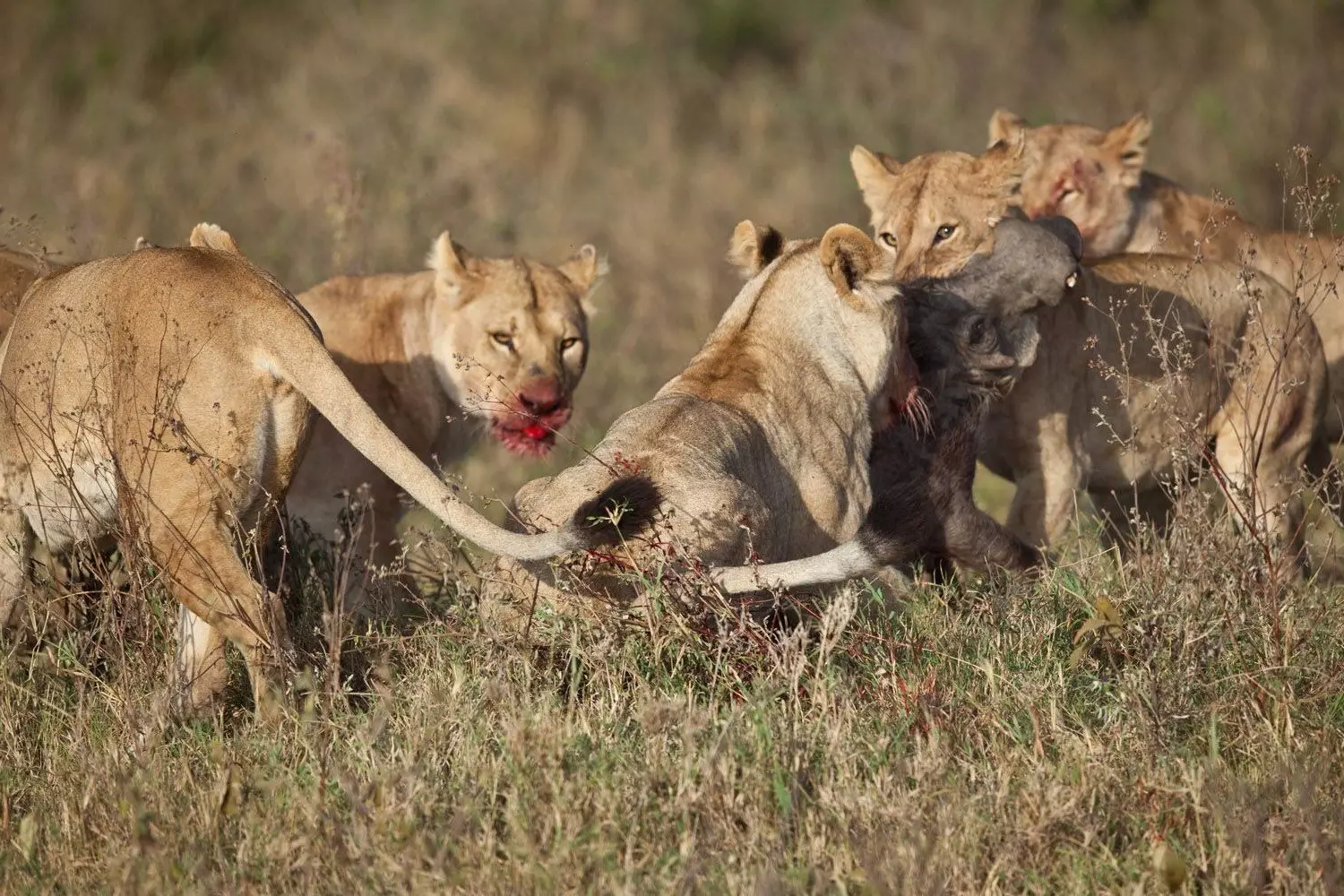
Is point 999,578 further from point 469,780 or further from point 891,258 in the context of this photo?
point 469,780

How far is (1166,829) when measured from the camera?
338 centimetres

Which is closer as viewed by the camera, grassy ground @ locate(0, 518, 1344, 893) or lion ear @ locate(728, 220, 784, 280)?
grassy ground @ locate(0, 518, 1344, 893)

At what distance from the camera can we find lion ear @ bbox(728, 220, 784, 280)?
5.01 meters

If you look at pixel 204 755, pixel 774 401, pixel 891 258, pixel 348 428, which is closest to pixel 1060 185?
pixel 891 258

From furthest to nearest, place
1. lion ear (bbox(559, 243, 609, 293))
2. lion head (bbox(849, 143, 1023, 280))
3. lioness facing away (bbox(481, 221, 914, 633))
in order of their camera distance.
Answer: lion ear (bbox(559, 243, 609, 293)) < lion head (bbox(849, 143, 1023, 280)) < lioness facing away (bbox(481, 221, 914, 633))

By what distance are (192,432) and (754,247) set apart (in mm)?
1794

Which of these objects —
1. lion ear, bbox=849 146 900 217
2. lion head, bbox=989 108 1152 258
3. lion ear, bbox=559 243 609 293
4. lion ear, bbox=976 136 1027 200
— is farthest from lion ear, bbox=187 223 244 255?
lion head, bbox=989 108 1152 258

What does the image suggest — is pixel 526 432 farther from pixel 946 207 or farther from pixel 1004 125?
pixel 1004 125

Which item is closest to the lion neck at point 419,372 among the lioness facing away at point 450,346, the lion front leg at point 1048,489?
the lioness facing away at point 450,346

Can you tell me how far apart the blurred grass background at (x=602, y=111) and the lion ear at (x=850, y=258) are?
145 inches

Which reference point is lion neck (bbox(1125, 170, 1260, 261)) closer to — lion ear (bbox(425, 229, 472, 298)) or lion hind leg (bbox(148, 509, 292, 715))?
lion ear (bbox(425, 229, 472, 298))

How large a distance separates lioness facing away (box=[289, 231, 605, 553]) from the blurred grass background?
6.98ft

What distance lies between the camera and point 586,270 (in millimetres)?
6449

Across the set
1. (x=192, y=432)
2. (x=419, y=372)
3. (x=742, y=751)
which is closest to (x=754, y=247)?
(x=419, y=372)
